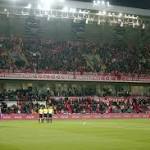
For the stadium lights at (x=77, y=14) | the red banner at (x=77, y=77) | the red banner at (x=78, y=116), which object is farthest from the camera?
the red banner at (x=77, y=77)

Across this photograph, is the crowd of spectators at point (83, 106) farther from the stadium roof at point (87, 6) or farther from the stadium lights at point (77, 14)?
the stadium roof at point (87, 6)

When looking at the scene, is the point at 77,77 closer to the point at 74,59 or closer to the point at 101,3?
the point at 74,59

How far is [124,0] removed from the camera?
58500mm

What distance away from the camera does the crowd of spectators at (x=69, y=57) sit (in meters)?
56.4

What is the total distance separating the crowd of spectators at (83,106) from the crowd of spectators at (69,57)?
4.52m

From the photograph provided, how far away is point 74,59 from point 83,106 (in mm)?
8744

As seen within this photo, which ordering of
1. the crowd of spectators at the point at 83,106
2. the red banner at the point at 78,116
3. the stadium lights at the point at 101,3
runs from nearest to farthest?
1. the red banner at the point at 78,116
2. the crowd of spectators at the point at 83,106
3. the stadium lights at the point at 101,3

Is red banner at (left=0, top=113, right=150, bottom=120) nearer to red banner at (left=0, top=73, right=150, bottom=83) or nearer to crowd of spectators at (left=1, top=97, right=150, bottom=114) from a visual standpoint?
crowd of spectators at (left=1, top=97, right=150, bottom=114)

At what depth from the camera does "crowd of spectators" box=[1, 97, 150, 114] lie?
1960 inches

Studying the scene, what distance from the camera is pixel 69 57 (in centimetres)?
5988

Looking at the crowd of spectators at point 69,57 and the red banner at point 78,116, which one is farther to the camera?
the crowd of spectators at point 69,57

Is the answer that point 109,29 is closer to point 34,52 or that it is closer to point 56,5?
point 34,52

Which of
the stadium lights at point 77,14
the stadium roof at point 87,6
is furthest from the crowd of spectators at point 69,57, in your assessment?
the stadium lights at point 77,14

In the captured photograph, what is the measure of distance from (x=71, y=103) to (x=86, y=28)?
16219 mm
